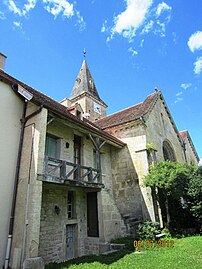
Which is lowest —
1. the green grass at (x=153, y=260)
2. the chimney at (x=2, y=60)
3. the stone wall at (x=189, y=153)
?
the green grass at (x=153, y=260)

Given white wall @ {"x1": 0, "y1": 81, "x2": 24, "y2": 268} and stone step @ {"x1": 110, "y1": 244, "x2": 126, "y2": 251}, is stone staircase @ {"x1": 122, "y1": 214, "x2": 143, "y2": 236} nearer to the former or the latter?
stone step @ {"x1": 110, "y1": 244, "x2": 126, "y2": 251}

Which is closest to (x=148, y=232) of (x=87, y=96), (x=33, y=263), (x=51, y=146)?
(x=33, y=263)

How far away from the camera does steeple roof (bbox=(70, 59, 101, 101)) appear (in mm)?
28641

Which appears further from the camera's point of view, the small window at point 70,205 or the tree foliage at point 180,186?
the tree foliage at point 180,186

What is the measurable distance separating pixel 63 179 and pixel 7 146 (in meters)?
2.41

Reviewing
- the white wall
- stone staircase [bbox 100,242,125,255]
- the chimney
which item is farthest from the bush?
the chimney

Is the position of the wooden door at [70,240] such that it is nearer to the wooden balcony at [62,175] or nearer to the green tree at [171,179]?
the wooden balcony at [62,175]

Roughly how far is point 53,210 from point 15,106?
4.65 m

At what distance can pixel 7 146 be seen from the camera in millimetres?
7223

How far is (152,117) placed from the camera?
14.5 meters

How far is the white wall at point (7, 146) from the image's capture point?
6.46 metres

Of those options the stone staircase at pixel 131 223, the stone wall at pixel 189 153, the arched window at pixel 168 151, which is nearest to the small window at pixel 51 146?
the stone staircase at pixel 131 223

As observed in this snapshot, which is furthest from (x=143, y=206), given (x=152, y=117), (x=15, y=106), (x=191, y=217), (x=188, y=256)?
(x=15, y=106)
